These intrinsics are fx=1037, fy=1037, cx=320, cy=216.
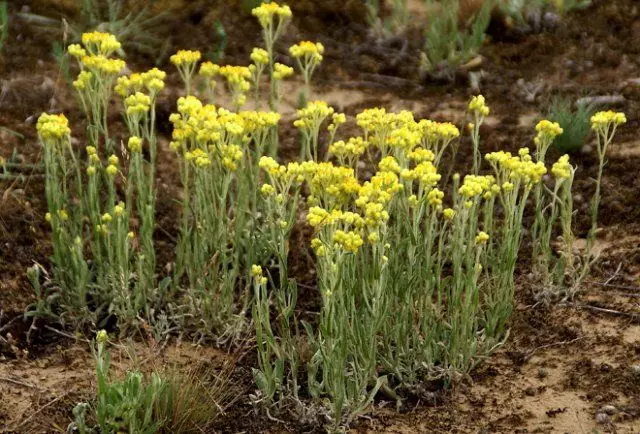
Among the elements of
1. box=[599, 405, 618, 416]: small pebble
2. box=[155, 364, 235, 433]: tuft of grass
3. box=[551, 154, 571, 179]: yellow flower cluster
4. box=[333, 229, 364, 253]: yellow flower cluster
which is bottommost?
box=[155, 364, 235, 433]: tuft of grass

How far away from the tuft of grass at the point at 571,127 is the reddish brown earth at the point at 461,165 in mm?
91

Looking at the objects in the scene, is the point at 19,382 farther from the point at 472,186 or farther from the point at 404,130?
the point at 472,186

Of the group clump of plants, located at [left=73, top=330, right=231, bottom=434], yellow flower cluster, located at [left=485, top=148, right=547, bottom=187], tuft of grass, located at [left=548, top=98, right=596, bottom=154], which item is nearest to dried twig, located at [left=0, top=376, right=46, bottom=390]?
clump of plants, located at [left=73, top=330, right=231, bottom=434]

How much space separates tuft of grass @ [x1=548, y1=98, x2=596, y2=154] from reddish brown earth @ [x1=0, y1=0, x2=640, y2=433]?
0.30 feet

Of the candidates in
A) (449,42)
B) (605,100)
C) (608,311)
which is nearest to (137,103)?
(608,311)

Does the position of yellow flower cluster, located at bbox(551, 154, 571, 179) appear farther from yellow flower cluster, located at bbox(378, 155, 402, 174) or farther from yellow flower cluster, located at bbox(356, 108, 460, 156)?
yellow flower cluster, located at bbox(378, 155, 402, 174)

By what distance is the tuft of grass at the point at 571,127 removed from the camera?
4.65m

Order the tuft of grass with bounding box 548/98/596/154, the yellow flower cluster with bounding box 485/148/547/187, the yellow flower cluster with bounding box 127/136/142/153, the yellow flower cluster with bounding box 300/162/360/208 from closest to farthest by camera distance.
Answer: the yellow flower cluster with bounding box 300/162/360/208 < the yellow flower cluster with bounding box 485/148/547/187 < the yellow flower cluster with bounding box 127/136/142/153 < the tuft of grass with bounding box 548/98/596/154

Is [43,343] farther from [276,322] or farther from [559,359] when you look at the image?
[559,359]

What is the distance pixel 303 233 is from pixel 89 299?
0.93 meters

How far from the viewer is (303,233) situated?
14.4 feet

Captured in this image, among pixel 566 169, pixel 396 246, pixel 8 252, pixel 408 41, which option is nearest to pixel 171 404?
pixel 396 246

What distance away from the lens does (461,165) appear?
4855 mm

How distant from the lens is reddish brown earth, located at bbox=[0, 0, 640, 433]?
3412 mm
